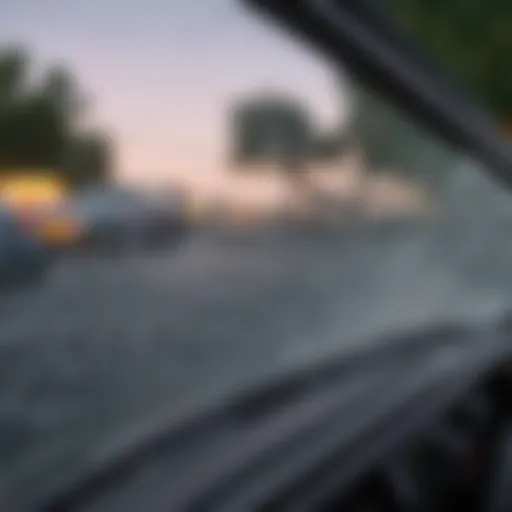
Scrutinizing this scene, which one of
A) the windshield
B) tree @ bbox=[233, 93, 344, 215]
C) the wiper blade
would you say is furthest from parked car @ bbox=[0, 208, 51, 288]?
tree @ bbox=[233, 93, 344, 215]

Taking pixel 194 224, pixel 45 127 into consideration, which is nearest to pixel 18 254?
pixel 45 127

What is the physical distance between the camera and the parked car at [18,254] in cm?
142

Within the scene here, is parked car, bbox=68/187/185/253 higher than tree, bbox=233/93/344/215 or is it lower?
lower

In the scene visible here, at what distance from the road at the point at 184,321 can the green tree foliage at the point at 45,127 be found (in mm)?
140

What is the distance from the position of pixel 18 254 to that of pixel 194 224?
21.9 inches

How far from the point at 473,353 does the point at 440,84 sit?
68cm

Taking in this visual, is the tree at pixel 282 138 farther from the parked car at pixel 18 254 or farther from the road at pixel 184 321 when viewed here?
the parked car at pixel 18 254

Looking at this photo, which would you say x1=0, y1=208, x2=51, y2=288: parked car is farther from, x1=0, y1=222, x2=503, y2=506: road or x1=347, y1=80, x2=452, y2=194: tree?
x1=347, y1=80, x2=452, y2=194: tree

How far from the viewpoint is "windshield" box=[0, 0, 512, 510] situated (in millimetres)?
1537

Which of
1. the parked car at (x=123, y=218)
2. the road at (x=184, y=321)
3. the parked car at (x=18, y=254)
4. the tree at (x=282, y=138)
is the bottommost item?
the road at (x=184, y=321)

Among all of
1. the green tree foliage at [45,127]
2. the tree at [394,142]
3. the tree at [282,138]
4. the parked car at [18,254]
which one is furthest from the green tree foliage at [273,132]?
the parked car at [18,254]

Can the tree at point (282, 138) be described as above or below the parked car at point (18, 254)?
above

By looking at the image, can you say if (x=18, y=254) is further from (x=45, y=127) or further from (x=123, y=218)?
(x=123, y=218)

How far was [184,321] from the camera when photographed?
202 cm
